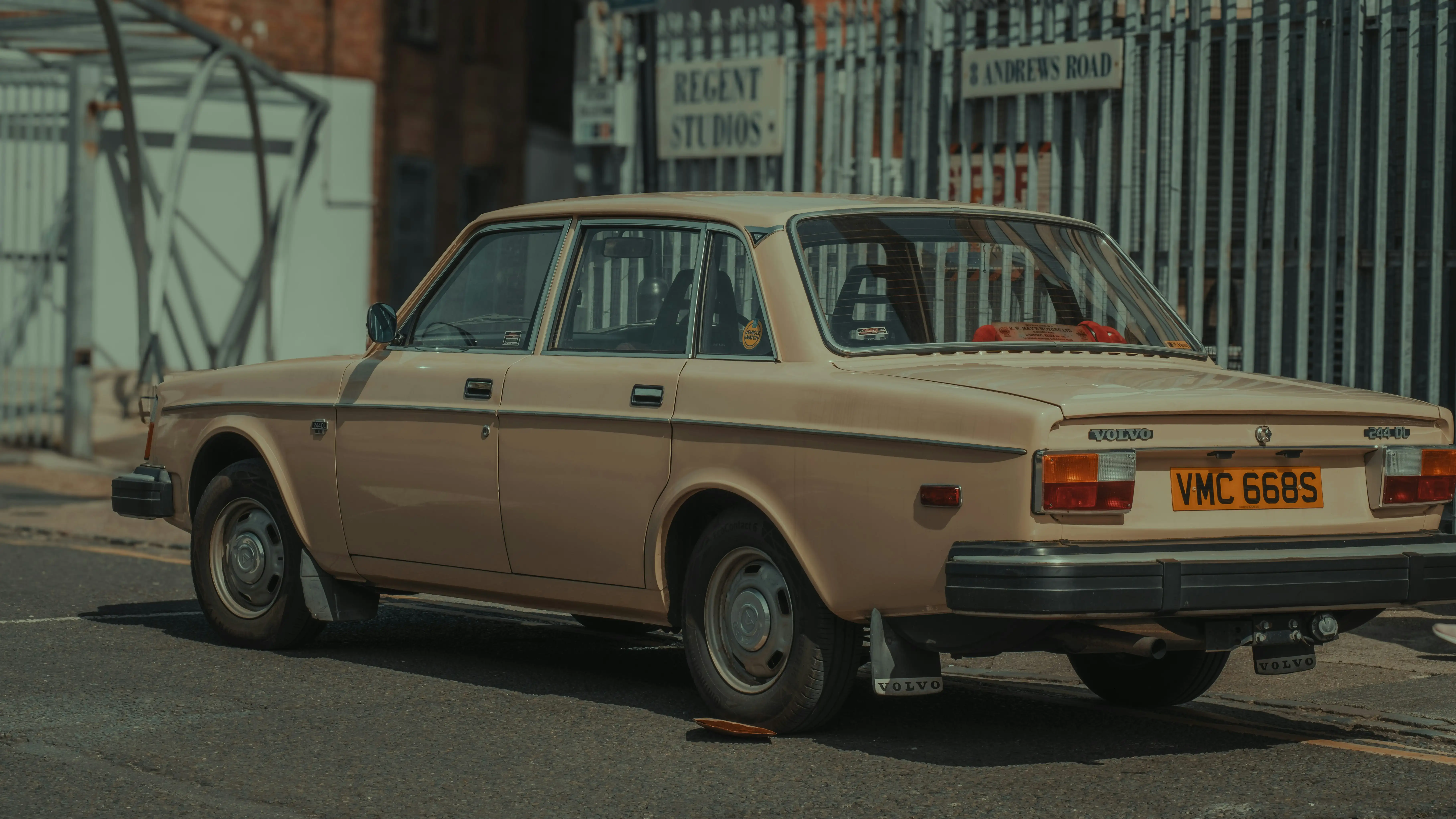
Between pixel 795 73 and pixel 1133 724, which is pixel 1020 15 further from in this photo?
pixel 1133 724

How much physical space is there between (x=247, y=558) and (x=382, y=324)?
1.22m

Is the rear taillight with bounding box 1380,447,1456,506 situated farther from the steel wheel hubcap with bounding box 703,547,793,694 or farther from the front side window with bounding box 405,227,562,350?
the front side window with bounding box 405,227,562,350

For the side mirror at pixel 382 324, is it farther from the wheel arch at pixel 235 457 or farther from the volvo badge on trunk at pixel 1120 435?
the volvo badge on trunk at pixel 1120 435

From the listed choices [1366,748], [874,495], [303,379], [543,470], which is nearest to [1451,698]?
[1366,748]

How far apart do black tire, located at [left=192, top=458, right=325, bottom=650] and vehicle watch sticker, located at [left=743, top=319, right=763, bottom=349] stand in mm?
2305

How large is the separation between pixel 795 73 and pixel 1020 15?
1713mm

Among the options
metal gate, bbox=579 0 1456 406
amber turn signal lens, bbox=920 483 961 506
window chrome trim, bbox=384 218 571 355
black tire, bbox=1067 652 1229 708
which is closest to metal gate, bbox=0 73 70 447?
metal gate, bbox=579 0 1456 406

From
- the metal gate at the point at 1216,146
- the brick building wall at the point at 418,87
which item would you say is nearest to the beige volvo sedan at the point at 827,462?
the metal gate at the point at 1216,146

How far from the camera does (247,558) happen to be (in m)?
7.80

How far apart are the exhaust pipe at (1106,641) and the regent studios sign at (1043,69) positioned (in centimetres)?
615

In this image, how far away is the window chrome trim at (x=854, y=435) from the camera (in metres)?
5.29

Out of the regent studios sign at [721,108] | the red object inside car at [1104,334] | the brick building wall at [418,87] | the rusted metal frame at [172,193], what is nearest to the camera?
the red object inside car at [1104,334]

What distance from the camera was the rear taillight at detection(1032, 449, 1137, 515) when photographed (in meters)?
5.23

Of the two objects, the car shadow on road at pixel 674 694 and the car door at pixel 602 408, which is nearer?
the car shadow on road at pixel 674 694
